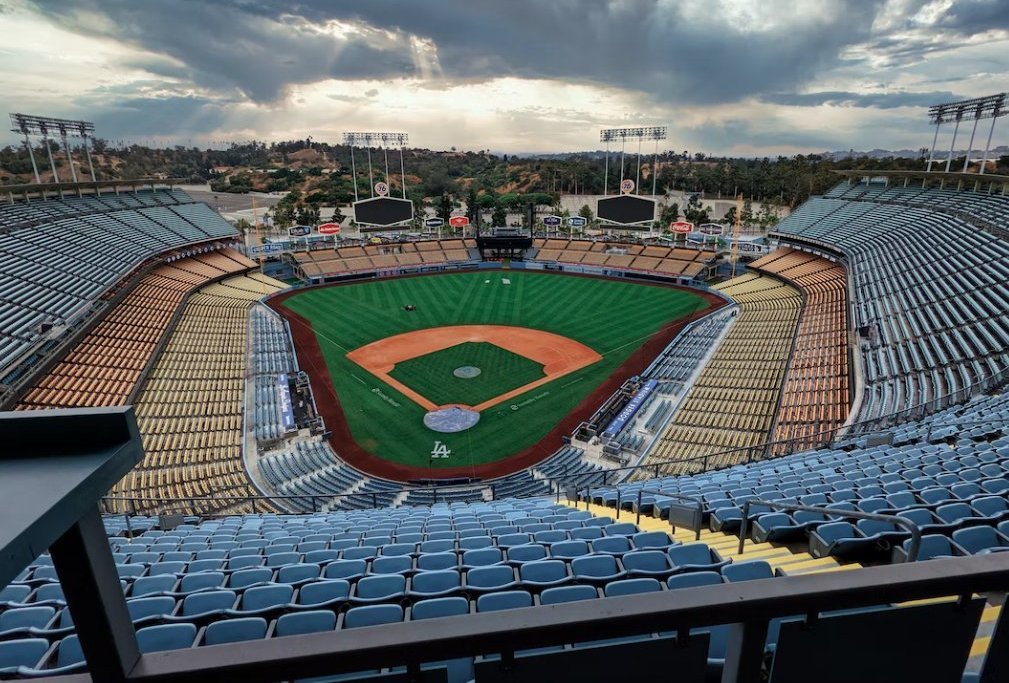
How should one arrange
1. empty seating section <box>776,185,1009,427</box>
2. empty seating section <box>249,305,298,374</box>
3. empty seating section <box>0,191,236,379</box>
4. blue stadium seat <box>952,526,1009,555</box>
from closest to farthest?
blue stadium seat <box>952,526,1009,555</box> → empty seating section <box>776,185,1009,427</box> → empty seating section <box>0,191,236,379</box> → empty seating section <box>249,305,298,374</box>

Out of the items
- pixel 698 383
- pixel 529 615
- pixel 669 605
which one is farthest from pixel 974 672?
pixel 698 383

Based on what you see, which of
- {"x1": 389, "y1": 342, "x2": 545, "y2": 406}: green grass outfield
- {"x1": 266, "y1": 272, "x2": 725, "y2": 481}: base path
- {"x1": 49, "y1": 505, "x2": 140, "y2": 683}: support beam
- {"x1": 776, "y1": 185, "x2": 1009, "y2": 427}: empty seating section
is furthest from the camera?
{"x1": 389, "y1": 342, "x2": 545, "y2": 406}: green grass outfield

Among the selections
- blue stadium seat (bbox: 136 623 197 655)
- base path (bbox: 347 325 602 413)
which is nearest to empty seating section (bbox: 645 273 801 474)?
base path (bbox: 347 325 602 413)

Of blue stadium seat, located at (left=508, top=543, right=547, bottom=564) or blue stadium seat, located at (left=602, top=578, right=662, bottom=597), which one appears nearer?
blue stadium seat, located at (left=602, top=578, right=662, bottom=597)

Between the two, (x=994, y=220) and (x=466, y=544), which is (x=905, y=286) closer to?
(x=994, y=220)

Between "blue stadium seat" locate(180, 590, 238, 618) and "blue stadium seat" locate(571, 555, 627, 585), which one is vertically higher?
"blue stadium seat" locate(571, 555, 627, 585)

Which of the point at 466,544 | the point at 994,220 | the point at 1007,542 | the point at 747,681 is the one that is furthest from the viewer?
the point at 994,220

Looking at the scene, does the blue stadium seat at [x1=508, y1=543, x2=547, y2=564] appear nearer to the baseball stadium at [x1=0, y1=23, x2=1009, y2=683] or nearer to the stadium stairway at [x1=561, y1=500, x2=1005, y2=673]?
the baseball stadium at [x1=0, y1=23, x2=1009, y2=683]

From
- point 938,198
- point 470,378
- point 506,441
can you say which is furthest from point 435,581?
point 938,198
